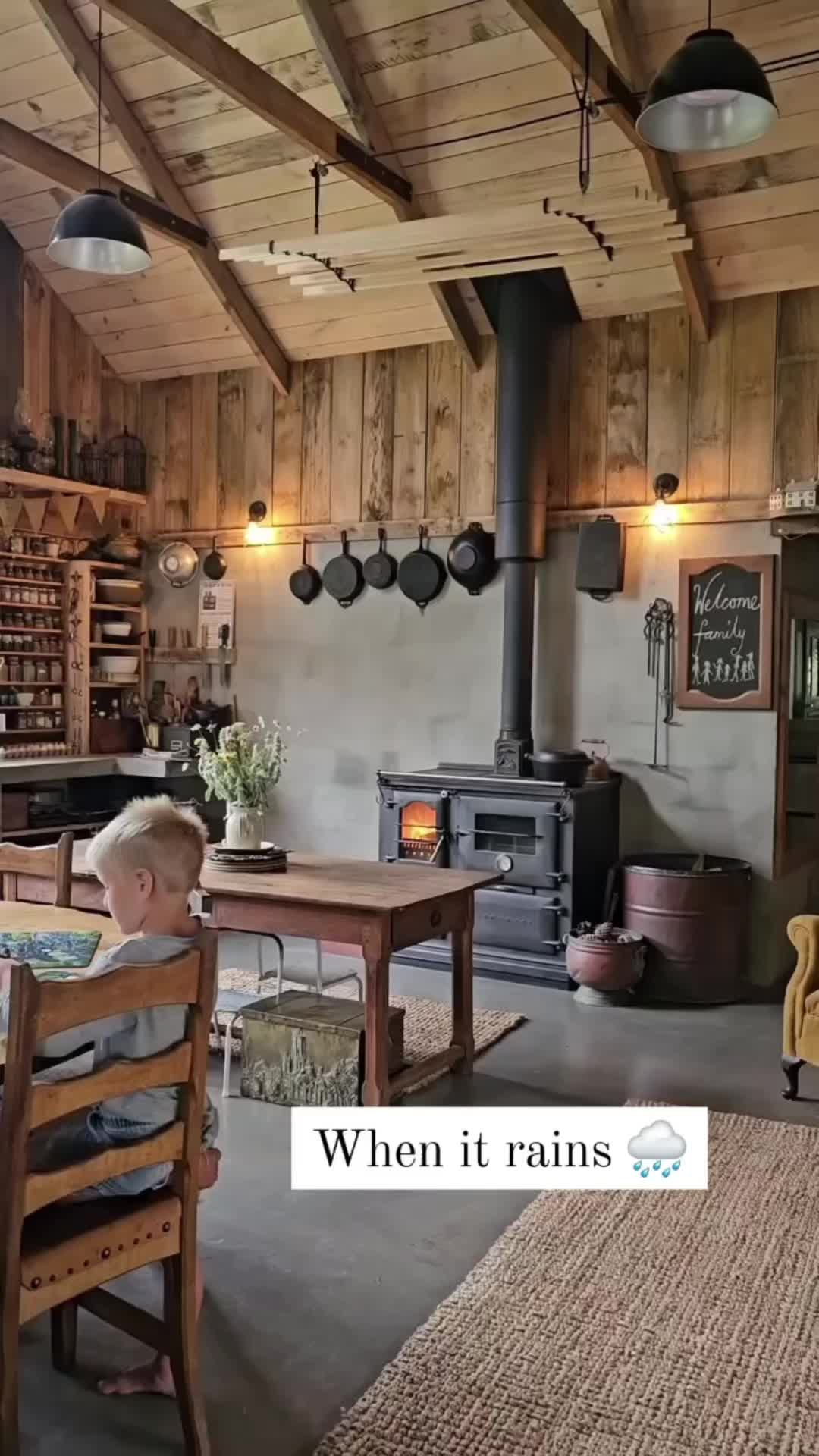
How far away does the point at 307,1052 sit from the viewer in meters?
3.69

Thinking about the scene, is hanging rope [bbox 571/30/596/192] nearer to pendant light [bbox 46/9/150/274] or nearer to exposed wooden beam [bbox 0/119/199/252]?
pendant light [bbox 46/9/150/274]

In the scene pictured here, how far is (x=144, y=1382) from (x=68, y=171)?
194 inches

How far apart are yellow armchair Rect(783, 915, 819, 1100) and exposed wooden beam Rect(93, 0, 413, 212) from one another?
351 cm

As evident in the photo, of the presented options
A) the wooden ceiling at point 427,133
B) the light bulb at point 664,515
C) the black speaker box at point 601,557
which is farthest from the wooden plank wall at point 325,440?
the light bulb at point 664,515

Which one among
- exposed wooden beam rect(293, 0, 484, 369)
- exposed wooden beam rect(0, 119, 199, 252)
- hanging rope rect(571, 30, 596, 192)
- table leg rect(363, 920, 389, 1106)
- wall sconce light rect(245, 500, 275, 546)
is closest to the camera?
table leg rect(363, 920, 389, 1106)

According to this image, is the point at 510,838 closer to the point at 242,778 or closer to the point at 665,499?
the point at 665,499

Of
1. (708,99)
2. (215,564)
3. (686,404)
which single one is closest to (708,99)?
(708,99)

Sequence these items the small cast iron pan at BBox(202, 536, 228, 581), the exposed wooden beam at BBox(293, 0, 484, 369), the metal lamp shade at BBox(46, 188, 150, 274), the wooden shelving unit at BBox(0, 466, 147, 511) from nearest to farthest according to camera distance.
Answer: the metal lamp shade at BBox(46, 188, 150, 274)
the exposed wooden beam at BBox(293, 0, 484, 369)
the wooden shelving unit at BBox(0, 466, 147, 511)
the small cast iron pan at BBox(202, 536, 228, 581)

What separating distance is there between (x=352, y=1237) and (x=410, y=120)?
14.8ft

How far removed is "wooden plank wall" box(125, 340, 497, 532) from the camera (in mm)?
6105

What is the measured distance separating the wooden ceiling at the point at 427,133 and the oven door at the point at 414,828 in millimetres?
2398

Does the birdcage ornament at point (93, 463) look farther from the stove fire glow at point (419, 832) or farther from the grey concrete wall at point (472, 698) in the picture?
the stove fire glow at point (419, 832)

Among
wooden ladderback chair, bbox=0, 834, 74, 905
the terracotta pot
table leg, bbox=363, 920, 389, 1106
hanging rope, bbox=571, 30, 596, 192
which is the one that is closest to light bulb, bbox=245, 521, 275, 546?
hanging rope, bbox=571, 30, 596, 192

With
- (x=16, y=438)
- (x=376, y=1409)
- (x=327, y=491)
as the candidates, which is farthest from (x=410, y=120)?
(x=376, y=1409)
